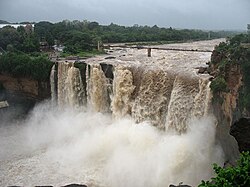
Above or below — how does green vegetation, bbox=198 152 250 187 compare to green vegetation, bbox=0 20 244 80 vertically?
below

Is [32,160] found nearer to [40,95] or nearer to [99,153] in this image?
[99,153]

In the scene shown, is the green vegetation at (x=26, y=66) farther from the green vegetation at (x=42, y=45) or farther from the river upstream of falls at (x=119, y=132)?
the river upstream of falls at (x=119, y=132)

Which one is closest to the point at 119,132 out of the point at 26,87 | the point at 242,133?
the point at 242,133

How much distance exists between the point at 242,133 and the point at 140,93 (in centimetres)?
865

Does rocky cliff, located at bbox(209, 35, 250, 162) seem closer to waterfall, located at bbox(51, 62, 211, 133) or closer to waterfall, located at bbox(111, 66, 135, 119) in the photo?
waterfall, located at bbox(51, 62, 211, 133)

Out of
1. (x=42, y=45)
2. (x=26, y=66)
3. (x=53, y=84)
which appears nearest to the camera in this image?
(x=53, y=84)

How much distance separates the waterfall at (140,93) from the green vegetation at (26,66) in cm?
145

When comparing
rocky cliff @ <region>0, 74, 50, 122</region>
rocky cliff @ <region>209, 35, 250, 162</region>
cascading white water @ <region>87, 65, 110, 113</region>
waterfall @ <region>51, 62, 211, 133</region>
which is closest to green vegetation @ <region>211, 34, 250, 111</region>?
rocky cliff @ <region>209, 35, 250, 162</region>

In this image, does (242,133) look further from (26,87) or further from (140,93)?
(26,87)

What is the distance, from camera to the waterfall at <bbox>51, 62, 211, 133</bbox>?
16.1 metres

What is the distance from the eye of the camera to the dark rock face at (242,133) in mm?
10477

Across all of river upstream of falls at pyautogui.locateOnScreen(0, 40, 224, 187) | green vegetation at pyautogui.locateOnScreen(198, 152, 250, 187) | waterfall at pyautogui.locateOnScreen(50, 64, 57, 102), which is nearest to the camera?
green vegetation at pyautogui.locateOnScreen(198, 152, 250, 187)

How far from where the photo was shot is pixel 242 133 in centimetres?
1060

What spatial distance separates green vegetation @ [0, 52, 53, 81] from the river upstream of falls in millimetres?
894
